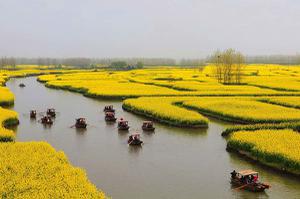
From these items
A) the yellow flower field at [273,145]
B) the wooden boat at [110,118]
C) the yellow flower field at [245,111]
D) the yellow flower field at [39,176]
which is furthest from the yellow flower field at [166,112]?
the yellow flower field at [39,176]

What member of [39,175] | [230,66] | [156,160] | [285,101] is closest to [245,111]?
[285,101]

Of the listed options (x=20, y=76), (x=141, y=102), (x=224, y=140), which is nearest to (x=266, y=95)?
(x=141, y=102)

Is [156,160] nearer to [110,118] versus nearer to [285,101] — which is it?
[110,118]

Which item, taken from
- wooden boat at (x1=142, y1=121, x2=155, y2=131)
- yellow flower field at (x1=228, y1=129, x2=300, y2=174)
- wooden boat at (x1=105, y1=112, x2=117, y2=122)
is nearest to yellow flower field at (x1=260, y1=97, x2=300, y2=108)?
yellow flower field at (x1=228, y1=129, x2=300, y2=174)

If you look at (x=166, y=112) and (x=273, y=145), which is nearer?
(x=273, y=145)

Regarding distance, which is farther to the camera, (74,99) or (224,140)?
(74,99)

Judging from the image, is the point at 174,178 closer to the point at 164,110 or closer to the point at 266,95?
the point at 164,110
